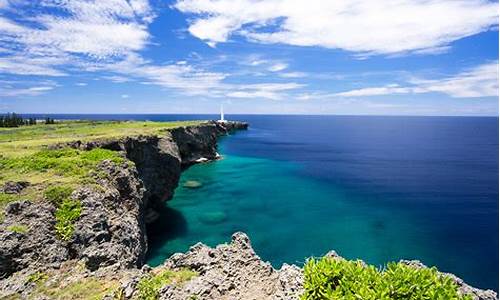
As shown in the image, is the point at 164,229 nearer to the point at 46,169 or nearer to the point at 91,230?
the point at 46,169

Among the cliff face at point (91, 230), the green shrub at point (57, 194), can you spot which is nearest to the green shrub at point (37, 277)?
the cliff face at point (91, 230)

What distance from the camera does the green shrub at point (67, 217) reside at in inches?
860

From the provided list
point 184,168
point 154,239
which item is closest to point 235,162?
point 184,168

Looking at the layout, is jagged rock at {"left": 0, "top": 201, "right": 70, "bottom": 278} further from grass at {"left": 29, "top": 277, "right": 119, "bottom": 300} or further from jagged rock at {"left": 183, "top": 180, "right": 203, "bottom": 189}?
jagged rock at {"left": 183, "top": 180, "right": 203, "bottom": 189}

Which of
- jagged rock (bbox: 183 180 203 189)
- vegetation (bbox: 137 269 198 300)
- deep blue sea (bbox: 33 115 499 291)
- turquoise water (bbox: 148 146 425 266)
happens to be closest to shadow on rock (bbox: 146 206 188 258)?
deep blue sea (bbox: 33 115 499 291)

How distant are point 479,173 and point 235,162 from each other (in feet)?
220

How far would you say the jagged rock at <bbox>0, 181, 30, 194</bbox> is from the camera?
2497cm

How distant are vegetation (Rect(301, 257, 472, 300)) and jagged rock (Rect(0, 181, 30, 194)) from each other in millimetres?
22049

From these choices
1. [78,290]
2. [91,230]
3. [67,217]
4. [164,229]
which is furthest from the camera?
[164,229]

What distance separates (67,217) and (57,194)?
A: 2.53 meters

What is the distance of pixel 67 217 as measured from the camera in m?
23.0

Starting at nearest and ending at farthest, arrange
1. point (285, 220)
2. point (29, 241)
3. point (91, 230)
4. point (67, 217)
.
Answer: point (29, 241) → point (91, 230) → point (67, 217) → point (285, 220)

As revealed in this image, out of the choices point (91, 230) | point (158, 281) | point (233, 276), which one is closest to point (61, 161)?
point (91, 230)

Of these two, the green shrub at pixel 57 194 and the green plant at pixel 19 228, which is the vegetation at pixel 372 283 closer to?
the green plant at pixel 19 228
